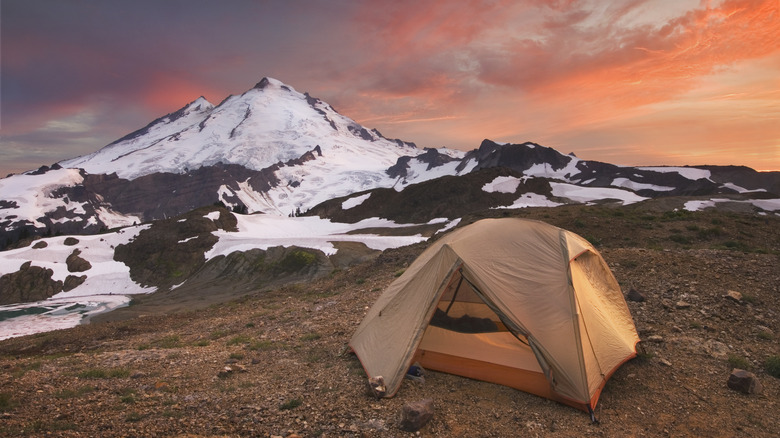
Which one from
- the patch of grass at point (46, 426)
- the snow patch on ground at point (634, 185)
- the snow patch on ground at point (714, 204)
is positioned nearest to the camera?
the patch of grass at point (46, 426)

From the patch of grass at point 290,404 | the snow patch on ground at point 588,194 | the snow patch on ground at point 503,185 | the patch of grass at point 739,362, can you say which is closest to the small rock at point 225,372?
the patch of grass at point 290,404

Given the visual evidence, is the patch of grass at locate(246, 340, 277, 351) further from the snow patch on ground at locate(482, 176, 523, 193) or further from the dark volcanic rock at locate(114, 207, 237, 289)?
the snow patch on ground at locate(482, 176, 523, 193)

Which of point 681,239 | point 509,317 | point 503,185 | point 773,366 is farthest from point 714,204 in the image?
point 509,317

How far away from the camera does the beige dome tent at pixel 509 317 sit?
714cm

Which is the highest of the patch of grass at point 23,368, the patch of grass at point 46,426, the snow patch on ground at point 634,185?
the patch of grass at point 46,426

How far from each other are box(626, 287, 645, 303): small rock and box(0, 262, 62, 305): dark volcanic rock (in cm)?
7229

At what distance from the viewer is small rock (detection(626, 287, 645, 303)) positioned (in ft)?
37.1

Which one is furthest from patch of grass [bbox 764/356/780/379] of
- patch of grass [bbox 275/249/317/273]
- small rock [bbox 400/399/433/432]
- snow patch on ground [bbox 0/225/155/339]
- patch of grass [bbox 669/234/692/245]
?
snow patch on ground [bbox 0/225/155/339]

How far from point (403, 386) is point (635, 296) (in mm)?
7952

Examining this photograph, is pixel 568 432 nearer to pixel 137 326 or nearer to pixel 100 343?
pixel 100 343

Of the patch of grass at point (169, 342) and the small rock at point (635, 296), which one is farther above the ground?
the small rock at point (635, 296)

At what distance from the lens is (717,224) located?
22938mm

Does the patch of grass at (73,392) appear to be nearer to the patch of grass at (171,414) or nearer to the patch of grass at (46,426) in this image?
the patch of grass at (46,426)

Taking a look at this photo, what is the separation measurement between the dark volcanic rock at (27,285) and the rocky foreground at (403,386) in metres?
58.5
